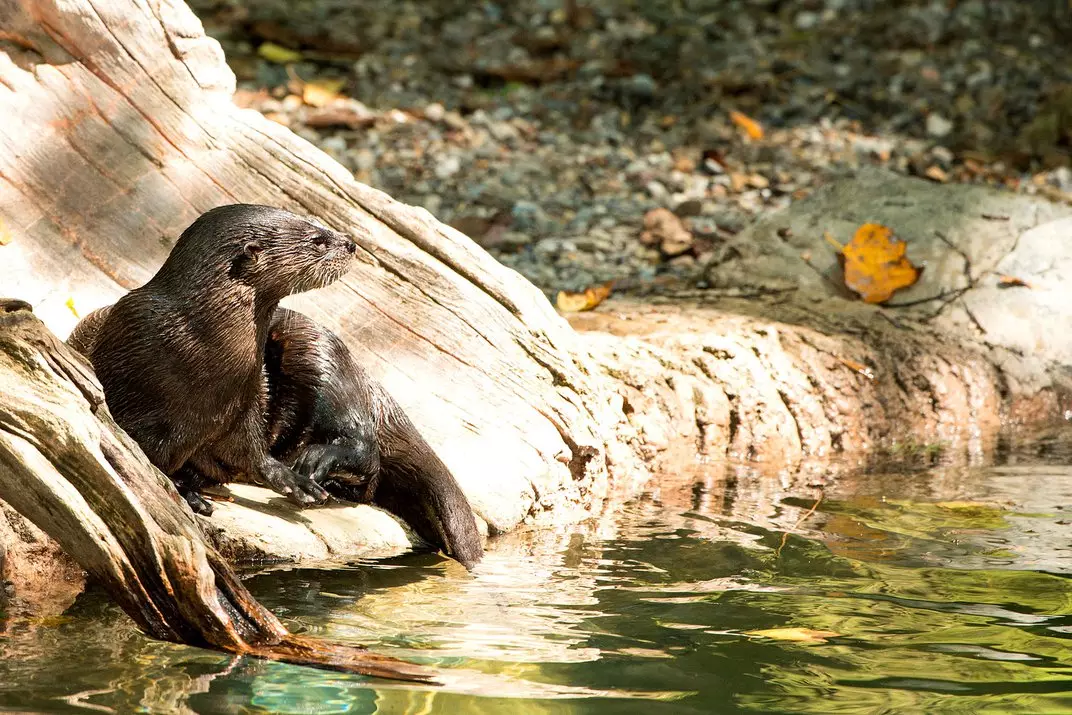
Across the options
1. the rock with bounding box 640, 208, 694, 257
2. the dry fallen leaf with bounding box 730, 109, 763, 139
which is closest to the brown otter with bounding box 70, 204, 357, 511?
the rock with bounding box 640, 208, 694, 257

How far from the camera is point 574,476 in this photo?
385 centimetres

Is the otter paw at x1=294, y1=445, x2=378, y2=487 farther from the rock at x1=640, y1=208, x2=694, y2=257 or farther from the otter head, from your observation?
the rock at x1=640, y1=208, x2=694, y2=257

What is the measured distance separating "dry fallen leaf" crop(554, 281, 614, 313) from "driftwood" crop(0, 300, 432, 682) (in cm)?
312

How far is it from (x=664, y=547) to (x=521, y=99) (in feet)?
17.2

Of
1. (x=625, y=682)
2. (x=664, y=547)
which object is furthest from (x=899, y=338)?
(x=625, y=682)

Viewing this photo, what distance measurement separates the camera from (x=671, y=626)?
256cm

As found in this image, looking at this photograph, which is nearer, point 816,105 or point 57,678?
point 57,678

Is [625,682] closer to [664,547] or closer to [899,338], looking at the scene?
[664,547]

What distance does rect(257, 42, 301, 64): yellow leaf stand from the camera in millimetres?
8023

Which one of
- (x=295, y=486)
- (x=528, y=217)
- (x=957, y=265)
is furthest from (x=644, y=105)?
(x=295, y=486)

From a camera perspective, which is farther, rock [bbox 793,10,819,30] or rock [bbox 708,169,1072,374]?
rock [bbox 793,10,819,30]

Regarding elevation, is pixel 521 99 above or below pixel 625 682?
above

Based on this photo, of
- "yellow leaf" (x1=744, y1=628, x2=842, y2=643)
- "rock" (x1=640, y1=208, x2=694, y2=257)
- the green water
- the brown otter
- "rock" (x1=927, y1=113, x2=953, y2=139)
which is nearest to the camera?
the green water

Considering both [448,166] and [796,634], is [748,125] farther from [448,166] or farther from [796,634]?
[796,634]
